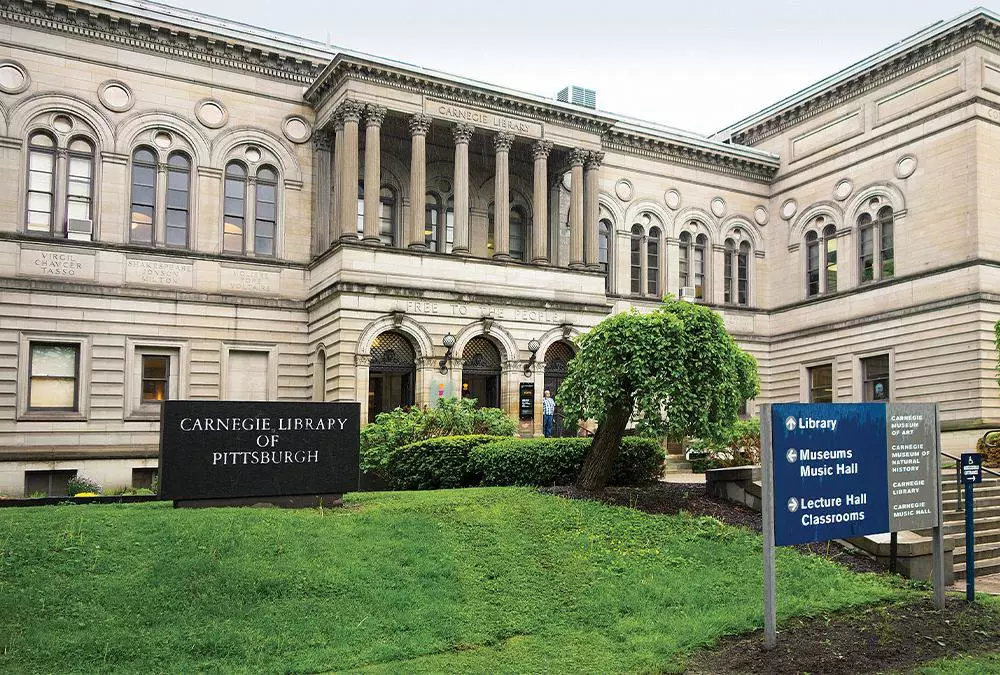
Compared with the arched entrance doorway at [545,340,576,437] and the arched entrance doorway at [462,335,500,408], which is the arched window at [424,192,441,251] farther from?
the arched entrance doorway at [545,340,576,437]

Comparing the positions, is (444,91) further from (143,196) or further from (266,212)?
(143,196)

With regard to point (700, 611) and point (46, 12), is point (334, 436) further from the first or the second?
point (46, 12)

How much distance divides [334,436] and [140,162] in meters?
18.4

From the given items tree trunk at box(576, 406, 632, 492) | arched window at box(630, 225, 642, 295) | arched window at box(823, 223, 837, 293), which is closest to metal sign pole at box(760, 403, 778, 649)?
tree trunk at box(576, 406, 632, 492)

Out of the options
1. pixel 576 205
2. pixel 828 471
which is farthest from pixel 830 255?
pixel 828 471

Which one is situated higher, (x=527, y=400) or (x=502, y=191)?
(x=502, y=191)

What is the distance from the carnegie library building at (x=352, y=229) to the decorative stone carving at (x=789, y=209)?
2.95 m

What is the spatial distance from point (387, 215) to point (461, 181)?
3692mm

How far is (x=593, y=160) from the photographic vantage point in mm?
34812

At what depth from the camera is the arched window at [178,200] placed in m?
30.1

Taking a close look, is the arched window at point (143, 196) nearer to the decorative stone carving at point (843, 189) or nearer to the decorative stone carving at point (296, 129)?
the decorative stone carving at point (296, 129)

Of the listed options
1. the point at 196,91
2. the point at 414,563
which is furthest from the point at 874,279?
the point at 414,563

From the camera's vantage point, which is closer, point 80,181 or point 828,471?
point 828,471

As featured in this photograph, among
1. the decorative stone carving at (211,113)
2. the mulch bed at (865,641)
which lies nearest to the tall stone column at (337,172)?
the decorative stone carving at (211,113)
